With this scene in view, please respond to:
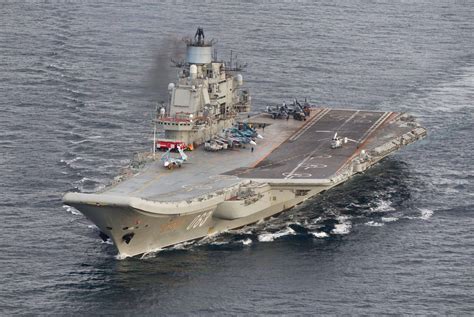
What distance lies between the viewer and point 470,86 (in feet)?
338

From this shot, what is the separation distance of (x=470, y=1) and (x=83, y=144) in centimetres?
7239

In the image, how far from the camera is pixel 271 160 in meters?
75.4

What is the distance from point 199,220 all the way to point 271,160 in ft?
34.5

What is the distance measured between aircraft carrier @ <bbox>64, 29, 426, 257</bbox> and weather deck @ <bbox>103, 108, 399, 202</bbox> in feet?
0.20

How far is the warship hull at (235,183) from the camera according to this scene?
62750 mm

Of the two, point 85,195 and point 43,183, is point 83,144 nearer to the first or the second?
point 43,183

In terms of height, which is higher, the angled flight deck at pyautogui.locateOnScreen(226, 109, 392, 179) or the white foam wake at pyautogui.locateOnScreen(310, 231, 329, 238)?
the angled flight deck at pyautogui.locateOnScreen(226, 109, 392, 179)

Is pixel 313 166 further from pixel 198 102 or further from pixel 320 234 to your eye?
pixel 198 102

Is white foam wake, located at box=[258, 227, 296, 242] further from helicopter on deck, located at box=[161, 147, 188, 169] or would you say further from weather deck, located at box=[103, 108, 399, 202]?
helicopter on deck, located at box=[161, 147, 188, 169]

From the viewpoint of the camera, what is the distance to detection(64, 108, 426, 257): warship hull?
206 ft

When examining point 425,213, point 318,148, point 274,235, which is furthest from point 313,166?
point 274,235

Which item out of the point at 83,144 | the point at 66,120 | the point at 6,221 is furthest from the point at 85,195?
the point at 66,120

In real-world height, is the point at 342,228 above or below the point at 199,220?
below

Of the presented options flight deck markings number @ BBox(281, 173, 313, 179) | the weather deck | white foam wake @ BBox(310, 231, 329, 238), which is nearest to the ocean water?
white foam wake @ BBox(310, 231, 329, 238)
